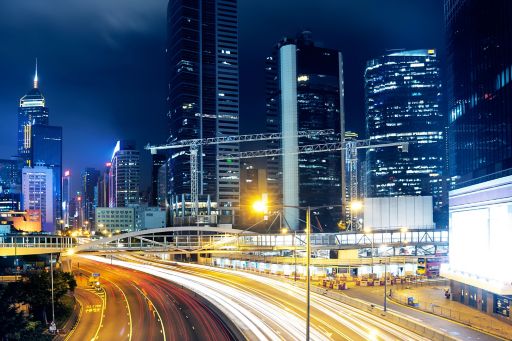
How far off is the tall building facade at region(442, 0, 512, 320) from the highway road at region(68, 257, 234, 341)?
33.4 metres

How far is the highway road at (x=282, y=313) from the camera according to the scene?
49062 mm

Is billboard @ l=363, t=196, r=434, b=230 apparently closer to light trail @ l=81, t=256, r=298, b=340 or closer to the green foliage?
light trail @ l=81, t=256, r=298, b=340

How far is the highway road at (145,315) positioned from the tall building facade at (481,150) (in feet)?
110

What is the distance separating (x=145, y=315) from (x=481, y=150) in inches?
2684

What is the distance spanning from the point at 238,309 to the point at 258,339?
16.1 metres

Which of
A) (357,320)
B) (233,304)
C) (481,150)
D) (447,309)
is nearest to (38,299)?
(233,304)

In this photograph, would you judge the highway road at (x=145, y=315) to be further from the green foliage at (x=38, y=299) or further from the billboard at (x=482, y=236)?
the billboard at (x=482, y=236)

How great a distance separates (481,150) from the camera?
316 feet

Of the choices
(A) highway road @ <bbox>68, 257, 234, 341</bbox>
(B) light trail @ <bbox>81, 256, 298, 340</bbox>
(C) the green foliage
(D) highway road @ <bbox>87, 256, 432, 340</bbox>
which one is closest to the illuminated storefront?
(D) highway road @ <bbox>87, 256, 432, 340</bbox>

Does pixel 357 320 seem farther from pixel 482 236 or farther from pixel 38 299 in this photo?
pixel 38 299

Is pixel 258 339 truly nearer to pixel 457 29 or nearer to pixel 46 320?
pixel 46 320

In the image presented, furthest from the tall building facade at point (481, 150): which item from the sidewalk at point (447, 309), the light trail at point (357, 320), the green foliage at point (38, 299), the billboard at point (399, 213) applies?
the green foliage at point (38, 299)

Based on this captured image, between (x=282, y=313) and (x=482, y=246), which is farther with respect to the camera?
(x=482, y=246)

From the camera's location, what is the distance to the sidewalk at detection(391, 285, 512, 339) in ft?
173
